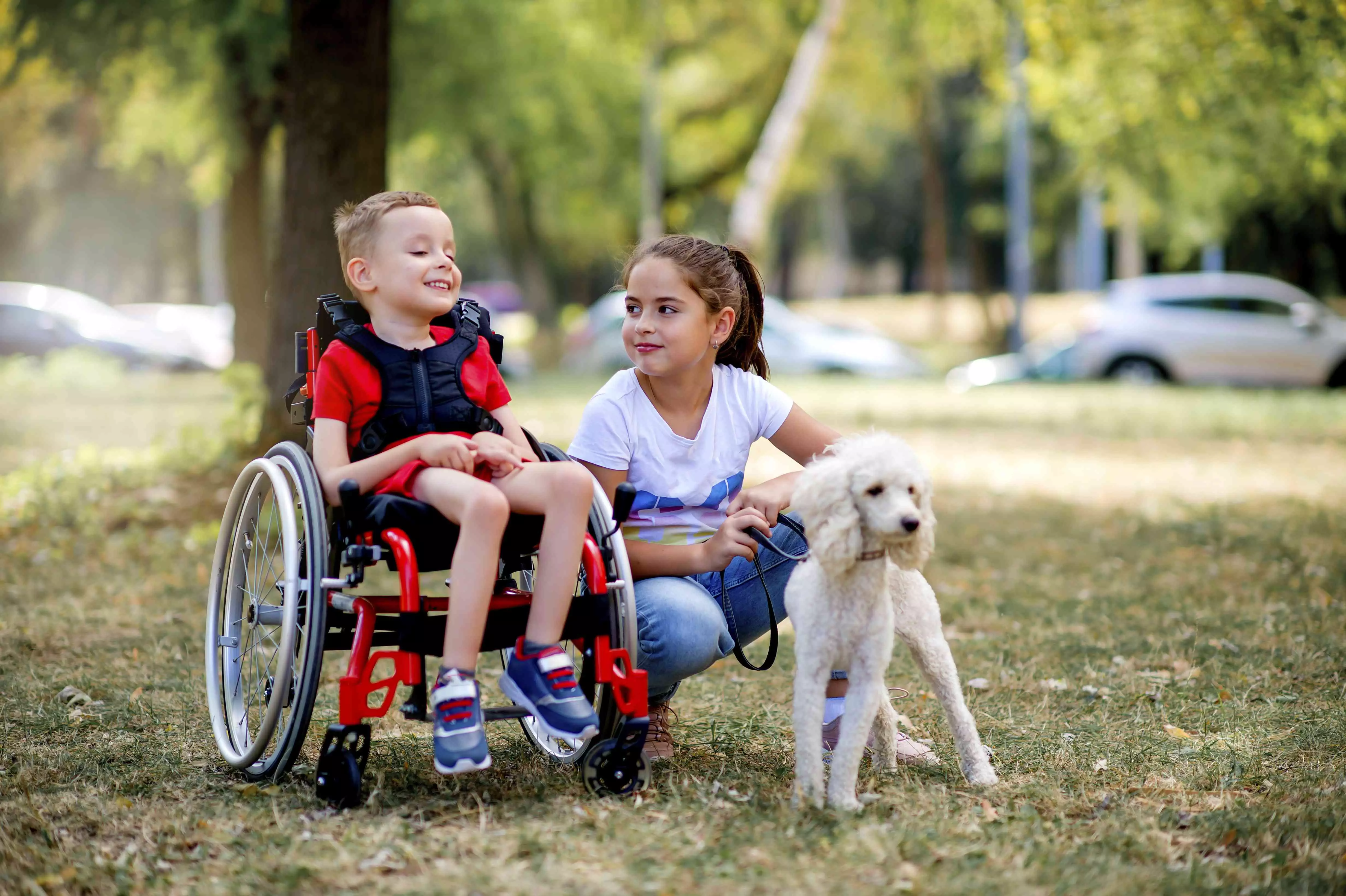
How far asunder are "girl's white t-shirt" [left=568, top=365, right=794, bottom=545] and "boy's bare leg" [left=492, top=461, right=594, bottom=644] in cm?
42

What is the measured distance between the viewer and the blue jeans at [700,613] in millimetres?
3393

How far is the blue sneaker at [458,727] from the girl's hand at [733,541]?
29.7 inches

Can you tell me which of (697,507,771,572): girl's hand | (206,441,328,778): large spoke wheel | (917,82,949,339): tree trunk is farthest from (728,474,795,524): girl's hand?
(917,82,949,339): tree trunk

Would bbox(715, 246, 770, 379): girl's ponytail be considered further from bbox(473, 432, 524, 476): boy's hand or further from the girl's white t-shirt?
bbox(473, 432, 524, 476): boy's hand

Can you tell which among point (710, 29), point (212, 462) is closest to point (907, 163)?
point (710, 29)

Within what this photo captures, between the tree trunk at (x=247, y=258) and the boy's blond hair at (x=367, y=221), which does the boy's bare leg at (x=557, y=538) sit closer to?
the boy's blond hair at (x=367, y=221)

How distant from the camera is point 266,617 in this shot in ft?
11.6

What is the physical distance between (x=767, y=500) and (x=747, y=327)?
0.63 meters

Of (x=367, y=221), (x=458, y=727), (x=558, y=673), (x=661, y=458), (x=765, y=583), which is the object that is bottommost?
(x=458, y=727)

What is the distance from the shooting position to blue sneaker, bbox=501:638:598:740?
3062mm

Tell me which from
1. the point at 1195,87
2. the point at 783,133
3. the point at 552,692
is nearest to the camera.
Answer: the point at 552,692

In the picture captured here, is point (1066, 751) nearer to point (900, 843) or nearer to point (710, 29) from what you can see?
point (900, 843)

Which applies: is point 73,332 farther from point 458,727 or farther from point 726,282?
point 458,727

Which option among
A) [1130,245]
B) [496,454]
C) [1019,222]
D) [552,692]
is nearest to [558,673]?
[552,692]
